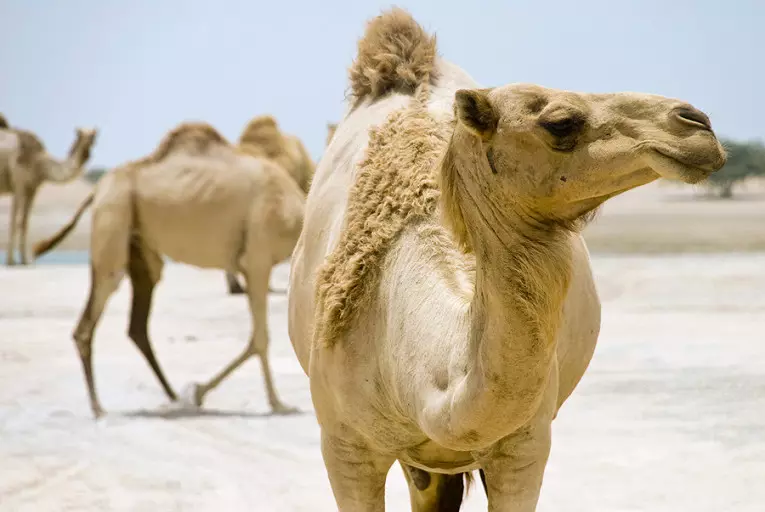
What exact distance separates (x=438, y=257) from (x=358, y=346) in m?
0.32

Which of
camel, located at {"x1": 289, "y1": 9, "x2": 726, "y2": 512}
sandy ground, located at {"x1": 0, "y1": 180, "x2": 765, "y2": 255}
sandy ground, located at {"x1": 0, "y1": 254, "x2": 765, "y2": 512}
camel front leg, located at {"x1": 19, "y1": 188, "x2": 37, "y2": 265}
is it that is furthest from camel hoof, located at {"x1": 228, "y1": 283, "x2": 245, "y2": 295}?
camel, located at {"x1": 289, "y1": 9, "x2": 726, "y2": 512}

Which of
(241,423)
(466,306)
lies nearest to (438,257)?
(466,306)

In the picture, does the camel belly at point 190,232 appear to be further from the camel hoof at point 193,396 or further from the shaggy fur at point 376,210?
the shaggy fur at point 376,210

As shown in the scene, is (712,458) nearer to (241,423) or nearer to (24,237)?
(241,423)

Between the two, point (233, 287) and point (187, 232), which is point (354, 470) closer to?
point (187, 232)

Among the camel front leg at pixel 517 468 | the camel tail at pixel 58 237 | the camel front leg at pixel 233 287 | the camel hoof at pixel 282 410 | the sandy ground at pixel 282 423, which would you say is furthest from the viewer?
the camel front leg at pixel 233 287

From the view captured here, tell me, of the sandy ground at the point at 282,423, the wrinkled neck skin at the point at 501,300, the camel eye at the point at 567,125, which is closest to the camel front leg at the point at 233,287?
the sandy ground at the point at 282,423

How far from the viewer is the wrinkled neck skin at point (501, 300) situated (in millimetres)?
2377

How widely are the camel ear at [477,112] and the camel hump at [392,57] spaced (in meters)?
1.30

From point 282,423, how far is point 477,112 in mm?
4733

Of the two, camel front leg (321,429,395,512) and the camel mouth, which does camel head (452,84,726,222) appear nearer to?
the camel mouth

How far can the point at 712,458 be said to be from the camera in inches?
226

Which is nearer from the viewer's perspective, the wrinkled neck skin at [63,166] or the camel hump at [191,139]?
the camel hump at [191,139]

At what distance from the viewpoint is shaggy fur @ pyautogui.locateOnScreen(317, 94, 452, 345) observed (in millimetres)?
3061
